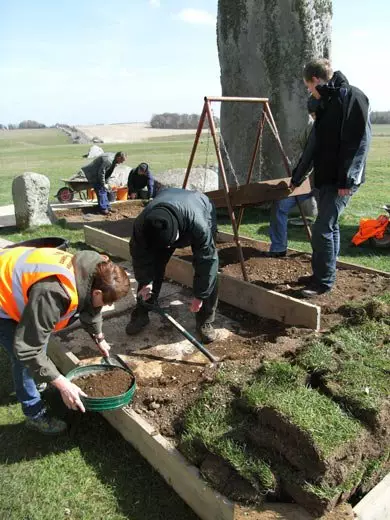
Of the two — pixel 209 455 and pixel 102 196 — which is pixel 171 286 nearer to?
pixel 209 455

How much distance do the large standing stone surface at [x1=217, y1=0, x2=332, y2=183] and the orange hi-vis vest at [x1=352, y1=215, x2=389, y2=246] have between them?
2.58 meters

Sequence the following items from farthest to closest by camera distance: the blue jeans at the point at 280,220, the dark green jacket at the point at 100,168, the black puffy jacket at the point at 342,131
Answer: the dark green jacket at the point at 100,168 < the blue jeans at the point at 280,220 < the black puffy jacket at the point at 342,131

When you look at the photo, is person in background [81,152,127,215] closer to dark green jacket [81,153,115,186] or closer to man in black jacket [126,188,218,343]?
dark green jacket [81,153,115,186]

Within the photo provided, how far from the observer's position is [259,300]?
459 centimetres

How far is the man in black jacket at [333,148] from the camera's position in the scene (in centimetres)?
414

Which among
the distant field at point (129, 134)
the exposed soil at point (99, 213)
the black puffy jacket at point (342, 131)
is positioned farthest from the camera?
the distant field at point (129, 134)

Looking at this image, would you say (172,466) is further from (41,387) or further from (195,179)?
(195,179)

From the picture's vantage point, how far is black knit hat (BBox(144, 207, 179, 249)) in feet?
11.3

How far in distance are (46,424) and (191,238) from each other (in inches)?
69.1

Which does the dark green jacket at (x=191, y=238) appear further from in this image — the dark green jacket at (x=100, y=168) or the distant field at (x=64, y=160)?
the distant field at (x=64, y=160)

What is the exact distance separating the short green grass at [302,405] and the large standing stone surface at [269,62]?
6.65 m

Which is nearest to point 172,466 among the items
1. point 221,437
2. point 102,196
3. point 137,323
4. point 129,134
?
point 221,437

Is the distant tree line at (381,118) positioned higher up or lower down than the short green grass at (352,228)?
higher up

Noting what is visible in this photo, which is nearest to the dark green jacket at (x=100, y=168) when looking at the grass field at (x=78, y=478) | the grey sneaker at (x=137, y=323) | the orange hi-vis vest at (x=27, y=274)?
the grey sneaker at (x=137, y=323)
